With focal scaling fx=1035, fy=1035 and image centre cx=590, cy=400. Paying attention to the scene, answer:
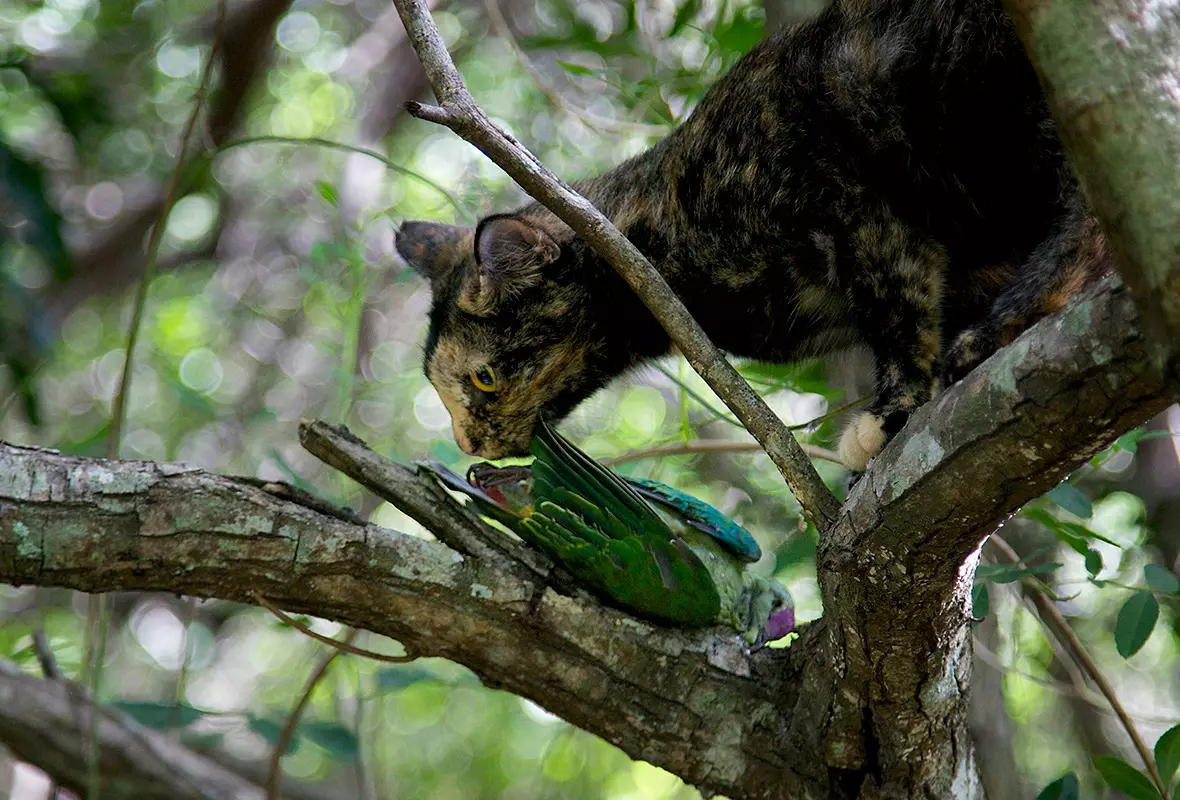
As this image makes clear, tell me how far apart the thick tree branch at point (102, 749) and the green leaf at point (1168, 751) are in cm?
262

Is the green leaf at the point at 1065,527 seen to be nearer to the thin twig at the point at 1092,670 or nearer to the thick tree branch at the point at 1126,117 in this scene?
the thin twig at the point at 1092,670

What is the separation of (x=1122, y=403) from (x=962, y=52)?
41.8 inches

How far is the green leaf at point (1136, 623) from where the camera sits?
77.4 inches

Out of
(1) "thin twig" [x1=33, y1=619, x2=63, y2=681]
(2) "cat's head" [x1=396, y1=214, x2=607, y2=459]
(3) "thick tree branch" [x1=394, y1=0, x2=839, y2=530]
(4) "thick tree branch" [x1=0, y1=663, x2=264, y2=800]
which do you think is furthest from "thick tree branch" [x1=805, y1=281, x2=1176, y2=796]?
(4) "thick tree branch" [x1=0, y1=663, x2=264, y2=800]

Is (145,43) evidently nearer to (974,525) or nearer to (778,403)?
Result: (778,403)

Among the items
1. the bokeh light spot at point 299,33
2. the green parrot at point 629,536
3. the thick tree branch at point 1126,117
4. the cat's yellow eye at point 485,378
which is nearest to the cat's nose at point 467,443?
the cat's yellow eye at point 485,378

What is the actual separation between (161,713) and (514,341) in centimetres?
142

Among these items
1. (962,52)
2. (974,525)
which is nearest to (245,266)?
(962,52)

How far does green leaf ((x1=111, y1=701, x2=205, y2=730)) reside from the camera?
107 inches

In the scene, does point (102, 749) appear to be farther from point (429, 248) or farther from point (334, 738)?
point (429, 248)

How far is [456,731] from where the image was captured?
6199 millimetres

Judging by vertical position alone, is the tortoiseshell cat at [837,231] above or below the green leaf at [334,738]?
above

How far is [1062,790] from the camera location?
1988 millimetres

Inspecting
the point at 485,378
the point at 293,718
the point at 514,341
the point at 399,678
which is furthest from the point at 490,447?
the point at 293,718
